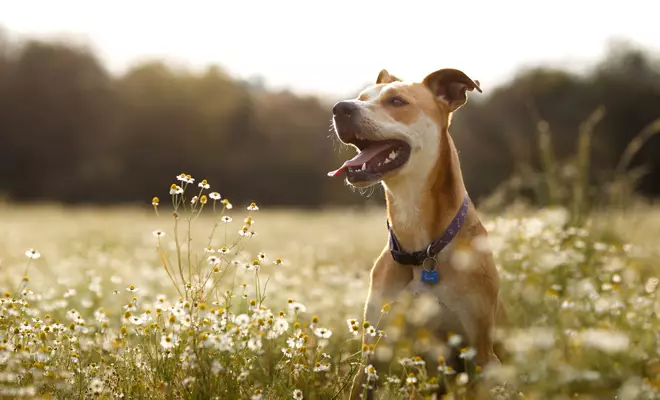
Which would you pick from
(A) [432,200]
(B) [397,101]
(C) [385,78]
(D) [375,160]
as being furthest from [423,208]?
(C) [385,78]

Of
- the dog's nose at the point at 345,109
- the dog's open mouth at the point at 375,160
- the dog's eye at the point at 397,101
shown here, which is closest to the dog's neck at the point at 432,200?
the dog's open mouth at the point at 375,160

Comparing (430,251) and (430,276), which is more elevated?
(430,251)

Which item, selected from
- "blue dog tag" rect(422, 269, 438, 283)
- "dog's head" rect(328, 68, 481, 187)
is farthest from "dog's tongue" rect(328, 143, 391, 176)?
"blue dog tag" rect(422, 269, 438, 283)

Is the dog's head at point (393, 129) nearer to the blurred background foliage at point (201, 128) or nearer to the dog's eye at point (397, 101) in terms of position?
the dog's eye at point (397, 101)

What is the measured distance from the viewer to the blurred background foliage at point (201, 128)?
32.9 m

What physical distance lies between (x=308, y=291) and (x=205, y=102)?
106ft

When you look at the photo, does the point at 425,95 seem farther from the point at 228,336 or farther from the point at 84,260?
the point at 84,260

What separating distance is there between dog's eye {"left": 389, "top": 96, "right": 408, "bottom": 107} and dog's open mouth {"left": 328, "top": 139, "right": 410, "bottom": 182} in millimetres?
236

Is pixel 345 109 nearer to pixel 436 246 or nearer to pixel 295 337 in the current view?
pixel 436 246

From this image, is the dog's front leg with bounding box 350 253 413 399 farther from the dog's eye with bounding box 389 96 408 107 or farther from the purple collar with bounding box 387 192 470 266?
the dog's eye with bounding box 389 96 408 107

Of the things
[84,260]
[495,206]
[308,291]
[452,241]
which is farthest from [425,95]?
[84,260]

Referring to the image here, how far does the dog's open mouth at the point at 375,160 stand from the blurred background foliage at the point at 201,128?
26.9m

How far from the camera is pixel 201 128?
35906 millimetres

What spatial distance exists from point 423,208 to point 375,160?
1.37ft
